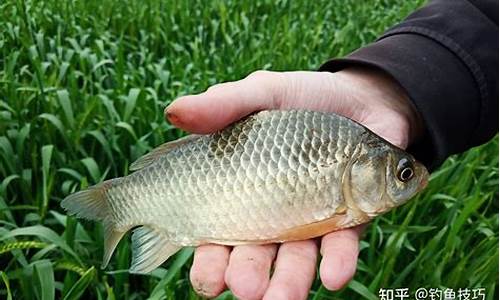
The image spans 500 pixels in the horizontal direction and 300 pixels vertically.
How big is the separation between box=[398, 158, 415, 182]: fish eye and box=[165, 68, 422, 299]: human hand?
0.42ft

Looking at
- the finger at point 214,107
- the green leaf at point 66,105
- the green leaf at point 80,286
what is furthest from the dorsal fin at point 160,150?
the green leaf at point 66,105

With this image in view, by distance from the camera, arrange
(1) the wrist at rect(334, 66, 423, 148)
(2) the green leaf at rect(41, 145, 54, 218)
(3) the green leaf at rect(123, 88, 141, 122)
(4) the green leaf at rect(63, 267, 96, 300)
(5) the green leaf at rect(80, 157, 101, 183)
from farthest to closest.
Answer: (3) the green leaf at rect(123, 88, 141, 122) → (5) the green leaf at rect(80, 157, 101, 183) → (2) the green leaf at rect(41, 145, 54, 218) → (1) the wrist at rect(334, 66, 423, 148) → (4) the green leaf at rect(63, 267, 96, 300)

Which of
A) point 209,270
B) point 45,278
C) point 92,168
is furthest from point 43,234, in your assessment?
point 209,270

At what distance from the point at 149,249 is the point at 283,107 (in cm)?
40

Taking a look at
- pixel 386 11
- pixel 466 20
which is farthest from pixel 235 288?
pixel 386 11

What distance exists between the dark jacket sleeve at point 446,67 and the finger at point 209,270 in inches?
23.9

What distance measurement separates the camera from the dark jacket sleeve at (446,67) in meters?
1.69

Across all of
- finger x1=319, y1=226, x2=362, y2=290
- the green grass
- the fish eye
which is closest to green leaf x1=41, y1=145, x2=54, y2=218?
the green grass

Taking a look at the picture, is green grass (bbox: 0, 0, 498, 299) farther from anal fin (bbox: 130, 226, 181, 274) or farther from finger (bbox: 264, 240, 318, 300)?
finger (bbox: 264, 240, 318, 300)

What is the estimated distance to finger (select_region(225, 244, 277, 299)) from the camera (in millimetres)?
1209

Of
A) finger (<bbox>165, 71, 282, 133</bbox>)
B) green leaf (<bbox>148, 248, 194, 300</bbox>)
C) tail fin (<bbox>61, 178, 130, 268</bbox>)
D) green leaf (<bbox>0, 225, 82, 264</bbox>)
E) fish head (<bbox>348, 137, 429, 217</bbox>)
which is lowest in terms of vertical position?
green leaf (<bbox>148, 248, 194, 300</bbox>)

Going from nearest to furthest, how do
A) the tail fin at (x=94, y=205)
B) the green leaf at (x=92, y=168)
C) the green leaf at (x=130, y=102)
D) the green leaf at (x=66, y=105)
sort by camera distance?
the tail fin at (x=94, y=205) < the green leaf at (x=92, y=168) < the green leaf at (x=66, y=105) < the green leaf at (x=130, y=102)

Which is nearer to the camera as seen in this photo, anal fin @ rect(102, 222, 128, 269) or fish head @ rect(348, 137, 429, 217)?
fish head @ rect(348, 137, 429, 217)

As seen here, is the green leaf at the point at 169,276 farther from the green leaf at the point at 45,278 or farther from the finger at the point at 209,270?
the finger at the point at 209,270
